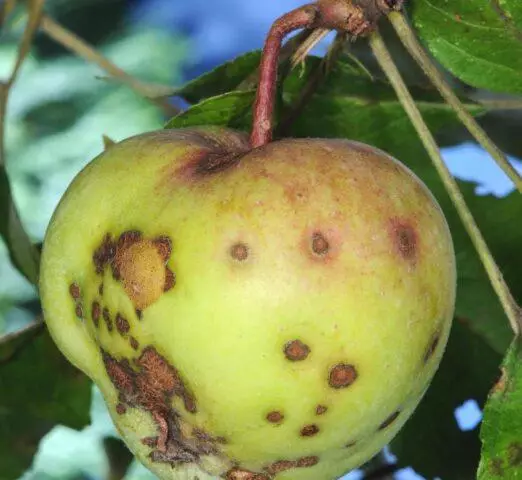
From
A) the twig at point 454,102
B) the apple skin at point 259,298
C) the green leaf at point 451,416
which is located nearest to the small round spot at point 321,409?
the apple skin at point 259,298

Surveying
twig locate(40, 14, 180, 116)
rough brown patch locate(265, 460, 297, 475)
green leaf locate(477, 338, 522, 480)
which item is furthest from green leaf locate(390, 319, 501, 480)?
twig locate(40, 14, 180, 116)

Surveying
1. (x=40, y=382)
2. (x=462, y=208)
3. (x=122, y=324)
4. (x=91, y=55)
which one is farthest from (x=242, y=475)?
(x=91, y=55)

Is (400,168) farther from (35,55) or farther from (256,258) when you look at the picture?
(35,55)

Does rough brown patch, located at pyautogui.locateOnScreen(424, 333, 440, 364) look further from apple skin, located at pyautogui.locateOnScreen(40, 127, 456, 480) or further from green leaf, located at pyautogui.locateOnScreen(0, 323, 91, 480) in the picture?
green leaf, located at pyautogui.locateOnScreen(0, 323, 91, 480)

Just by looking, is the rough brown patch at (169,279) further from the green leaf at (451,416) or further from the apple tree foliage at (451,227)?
the green leaf at (451,416)

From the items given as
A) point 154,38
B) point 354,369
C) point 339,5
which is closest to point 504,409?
point 354,369

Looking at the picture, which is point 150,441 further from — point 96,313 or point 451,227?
point 451,227

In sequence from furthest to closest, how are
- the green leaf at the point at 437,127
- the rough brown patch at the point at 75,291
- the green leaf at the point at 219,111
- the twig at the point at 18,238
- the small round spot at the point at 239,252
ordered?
the twig at the point at 18,238 → the green leaf at the point at 437,127 → the green leaf at the point at 219,111 → the rough brown patch at the point at 75,291 → the small round spot at the point at 239,252
